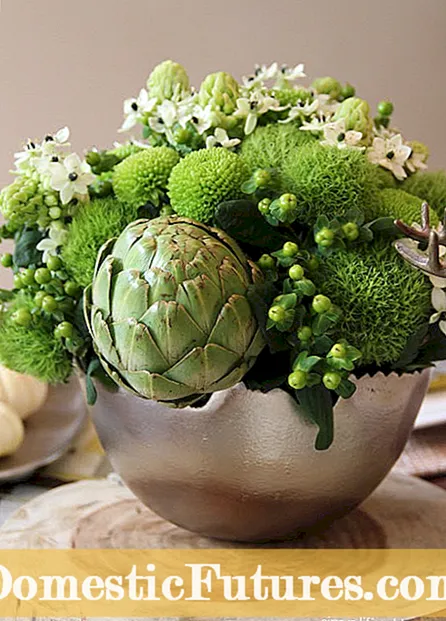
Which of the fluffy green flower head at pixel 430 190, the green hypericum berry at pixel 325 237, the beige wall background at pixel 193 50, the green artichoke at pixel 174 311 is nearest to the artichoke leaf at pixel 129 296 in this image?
the green artichoke at pixel 174 311

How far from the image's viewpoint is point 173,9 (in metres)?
1.21

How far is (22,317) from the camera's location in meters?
0.56

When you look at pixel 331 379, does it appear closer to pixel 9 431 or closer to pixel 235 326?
pixel 235 326

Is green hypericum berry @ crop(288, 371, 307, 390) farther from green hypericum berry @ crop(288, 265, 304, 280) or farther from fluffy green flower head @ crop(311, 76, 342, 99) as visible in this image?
fluffy green flower head @ crop(311, 76, 342, 99)

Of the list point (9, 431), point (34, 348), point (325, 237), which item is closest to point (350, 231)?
point (325, 237)

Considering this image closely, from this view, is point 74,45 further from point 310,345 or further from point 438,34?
point 310,345

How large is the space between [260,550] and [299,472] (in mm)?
90

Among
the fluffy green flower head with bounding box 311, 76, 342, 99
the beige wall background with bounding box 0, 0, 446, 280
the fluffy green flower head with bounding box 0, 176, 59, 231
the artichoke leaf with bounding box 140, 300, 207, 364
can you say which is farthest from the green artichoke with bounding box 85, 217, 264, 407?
the beige wall background with bounding box 0, 0, 446, 280

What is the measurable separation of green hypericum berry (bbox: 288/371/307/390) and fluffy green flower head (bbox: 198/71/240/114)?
20 centimetres

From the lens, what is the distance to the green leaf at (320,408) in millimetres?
502

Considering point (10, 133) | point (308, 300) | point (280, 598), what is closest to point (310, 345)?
point (308, 300)

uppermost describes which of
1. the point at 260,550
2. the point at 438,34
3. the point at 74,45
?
the point at 74,45

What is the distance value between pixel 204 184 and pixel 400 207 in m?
0.12

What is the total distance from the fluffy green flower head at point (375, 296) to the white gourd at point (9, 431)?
35cm
